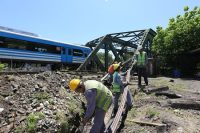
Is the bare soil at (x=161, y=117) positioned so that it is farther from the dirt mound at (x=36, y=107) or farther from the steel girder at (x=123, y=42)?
the steel girder at (x=123, y=42)

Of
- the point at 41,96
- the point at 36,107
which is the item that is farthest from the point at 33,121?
the point at 41,96

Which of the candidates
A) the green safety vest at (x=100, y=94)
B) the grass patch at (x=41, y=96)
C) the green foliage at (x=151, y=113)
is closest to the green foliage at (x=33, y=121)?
the grass patch at (x=41, y=96)

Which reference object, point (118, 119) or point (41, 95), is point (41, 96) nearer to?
point (41, 95)

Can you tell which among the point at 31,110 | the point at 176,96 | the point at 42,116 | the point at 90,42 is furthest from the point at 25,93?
the point at 90,42

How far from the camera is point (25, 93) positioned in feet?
26.4

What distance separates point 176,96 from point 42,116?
564 centimetres

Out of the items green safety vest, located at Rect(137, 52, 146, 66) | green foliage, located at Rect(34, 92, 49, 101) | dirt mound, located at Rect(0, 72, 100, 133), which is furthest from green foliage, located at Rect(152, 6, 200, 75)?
green foliage, located at Rect(34, 92, 49, 101)

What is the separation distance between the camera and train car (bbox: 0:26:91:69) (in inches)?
739

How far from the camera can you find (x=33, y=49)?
21594mm

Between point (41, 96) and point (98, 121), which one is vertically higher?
point (41, 96)

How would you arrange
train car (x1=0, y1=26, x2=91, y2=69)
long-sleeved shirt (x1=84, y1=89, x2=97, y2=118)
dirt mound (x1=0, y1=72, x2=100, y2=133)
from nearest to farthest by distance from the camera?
1. long-sleeved shirt (x1=84, y1=89, x2=97, y2=118)
2. dirt mound (x1=0, y1=72, x2=100, y2=133)
3. train car (x1=0, y1=26, x2=91, y2=69)

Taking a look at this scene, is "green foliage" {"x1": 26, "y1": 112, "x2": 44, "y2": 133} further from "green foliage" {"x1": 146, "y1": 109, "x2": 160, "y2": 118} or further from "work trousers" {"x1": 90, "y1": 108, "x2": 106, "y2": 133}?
"green foliage" {"x1": 146, "y1": 109, "x2": 160, "y2": 118}

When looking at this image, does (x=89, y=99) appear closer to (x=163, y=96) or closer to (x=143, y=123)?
(x=143, y=123)

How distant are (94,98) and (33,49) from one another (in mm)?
17053
